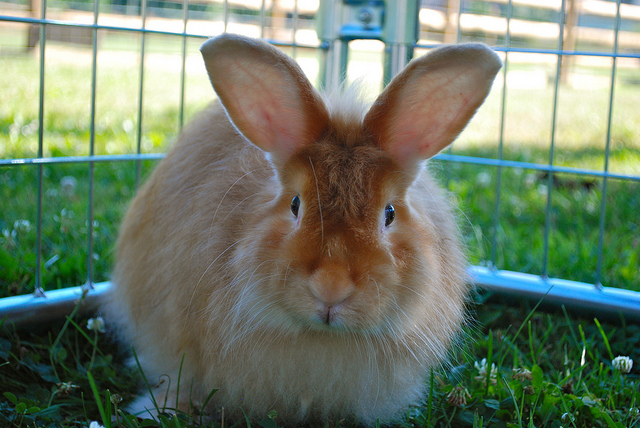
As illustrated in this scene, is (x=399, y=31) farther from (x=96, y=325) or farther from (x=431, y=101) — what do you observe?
(x=96, y=325)

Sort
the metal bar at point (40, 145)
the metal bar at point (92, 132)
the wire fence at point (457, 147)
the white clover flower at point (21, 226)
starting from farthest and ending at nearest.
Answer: the white clover flower at point (21, 226)
the wire fence at point (457, 147)
the metal bar at point (92, 132)
the metal bar at point (40, 145)

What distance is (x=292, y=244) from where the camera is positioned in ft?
4.91

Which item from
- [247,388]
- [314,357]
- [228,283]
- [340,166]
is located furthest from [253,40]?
[247,388]

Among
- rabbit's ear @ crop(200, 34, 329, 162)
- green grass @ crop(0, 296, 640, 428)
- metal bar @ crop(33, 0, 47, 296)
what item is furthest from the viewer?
metal bar @ crop(33, 0, 47, 296)

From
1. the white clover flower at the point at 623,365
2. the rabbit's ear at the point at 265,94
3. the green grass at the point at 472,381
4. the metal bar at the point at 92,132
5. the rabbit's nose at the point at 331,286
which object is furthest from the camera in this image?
the metal bar at the point at 92,132

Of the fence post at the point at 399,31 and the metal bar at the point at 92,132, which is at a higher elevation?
the fence post at the point at 399,31

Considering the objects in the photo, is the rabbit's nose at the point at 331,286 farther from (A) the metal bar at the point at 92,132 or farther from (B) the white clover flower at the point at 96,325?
(A) the metal bar at the point at 92,132

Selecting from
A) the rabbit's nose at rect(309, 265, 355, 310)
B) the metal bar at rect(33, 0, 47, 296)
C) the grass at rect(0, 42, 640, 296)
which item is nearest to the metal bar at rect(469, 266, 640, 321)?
the grass at rect(0, 42, 640, 296)

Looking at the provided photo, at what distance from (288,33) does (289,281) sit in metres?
3.00

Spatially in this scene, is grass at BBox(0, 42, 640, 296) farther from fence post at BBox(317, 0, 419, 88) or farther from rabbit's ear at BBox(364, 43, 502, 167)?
rabbit's ear at BBox(364, 43, 502, 167)

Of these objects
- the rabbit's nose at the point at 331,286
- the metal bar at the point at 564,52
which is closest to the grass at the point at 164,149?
the metal bar at the point at 564,52

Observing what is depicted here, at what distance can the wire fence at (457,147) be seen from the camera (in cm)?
240

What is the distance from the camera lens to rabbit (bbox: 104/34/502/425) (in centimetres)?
149

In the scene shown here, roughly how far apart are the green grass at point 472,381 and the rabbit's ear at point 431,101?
710mm
